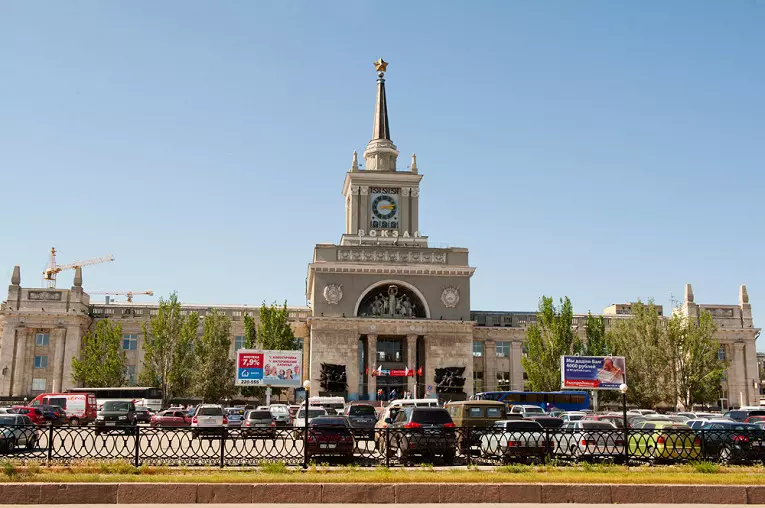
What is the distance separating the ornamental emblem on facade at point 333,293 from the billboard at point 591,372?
67.5 feet

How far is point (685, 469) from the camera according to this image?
1944 cm

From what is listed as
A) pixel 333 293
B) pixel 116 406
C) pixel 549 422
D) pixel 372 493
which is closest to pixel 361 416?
pixel 549 422

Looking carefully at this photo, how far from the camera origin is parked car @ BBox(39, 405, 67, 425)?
41750mm

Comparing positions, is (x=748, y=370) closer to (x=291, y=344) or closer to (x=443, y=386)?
(x=443, y=386)

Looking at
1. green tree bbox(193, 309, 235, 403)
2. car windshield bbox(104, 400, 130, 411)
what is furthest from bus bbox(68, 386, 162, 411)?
car windshield bbox(104, 400, 130, 411)

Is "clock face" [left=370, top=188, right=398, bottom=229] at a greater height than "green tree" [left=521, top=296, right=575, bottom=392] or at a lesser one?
greater

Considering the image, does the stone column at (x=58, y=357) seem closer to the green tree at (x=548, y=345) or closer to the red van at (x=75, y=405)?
the red van at (x=75, y=405)

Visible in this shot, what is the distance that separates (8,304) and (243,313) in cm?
2218

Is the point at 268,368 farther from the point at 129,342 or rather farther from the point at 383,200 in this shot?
the point at 129,342

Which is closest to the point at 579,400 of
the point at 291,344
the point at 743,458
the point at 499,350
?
the point at 499,350

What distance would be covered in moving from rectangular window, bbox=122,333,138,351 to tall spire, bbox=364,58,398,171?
29052 millimetres

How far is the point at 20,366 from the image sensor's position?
72125 mm

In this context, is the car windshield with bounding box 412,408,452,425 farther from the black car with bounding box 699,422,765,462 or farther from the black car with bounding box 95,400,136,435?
the black car with bounding box 95,400,136,435

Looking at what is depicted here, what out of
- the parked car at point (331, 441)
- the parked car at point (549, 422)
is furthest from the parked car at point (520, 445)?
the parked car at point (549, 422)
